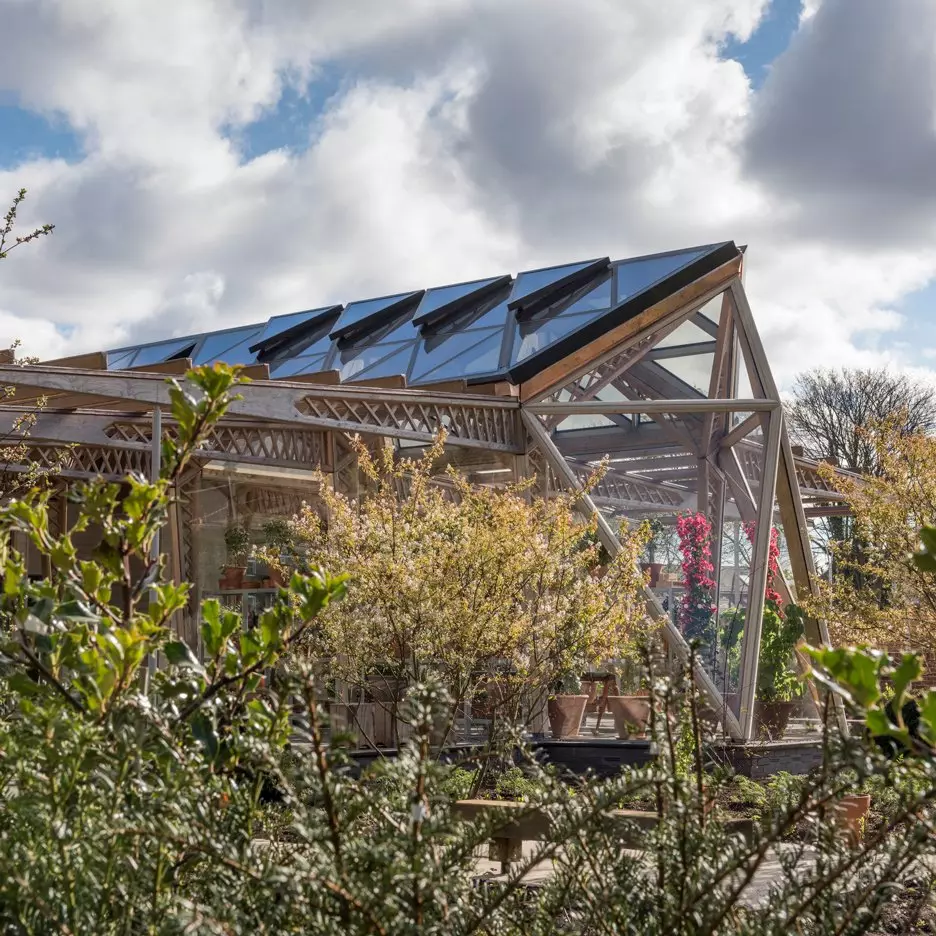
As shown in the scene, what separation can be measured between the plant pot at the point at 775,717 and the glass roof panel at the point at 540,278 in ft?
23.2

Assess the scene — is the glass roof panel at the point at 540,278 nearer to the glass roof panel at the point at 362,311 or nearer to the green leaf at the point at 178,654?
the glass roof panel at the point at 362,311

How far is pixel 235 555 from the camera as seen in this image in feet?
46.9

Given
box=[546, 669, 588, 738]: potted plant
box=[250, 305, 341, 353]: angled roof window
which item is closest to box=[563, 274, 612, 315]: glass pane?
box=[546, 669, 588, 738]: potted plant

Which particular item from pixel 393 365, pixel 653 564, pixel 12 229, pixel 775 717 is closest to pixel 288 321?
pixel 393 365

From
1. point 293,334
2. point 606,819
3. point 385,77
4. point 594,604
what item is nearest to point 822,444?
point 293,334

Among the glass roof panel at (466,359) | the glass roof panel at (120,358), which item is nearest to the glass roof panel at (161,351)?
the glass roof panel at (120,358)

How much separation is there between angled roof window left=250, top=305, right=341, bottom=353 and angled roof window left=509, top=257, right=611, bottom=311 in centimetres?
485

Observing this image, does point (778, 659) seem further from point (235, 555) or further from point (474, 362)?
point (235, 555)

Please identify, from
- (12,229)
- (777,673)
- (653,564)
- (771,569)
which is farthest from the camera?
(771,569)

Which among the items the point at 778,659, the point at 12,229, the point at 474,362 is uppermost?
the point at 474,362

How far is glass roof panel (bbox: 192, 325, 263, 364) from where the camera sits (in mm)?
21422

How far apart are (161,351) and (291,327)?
14.2ft

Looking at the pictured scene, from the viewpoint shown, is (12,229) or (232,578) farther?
(232,578)

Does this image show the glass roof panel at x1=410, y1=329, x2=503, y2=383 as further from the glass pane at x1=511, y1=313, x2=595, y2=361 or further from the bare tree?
the bare tree
